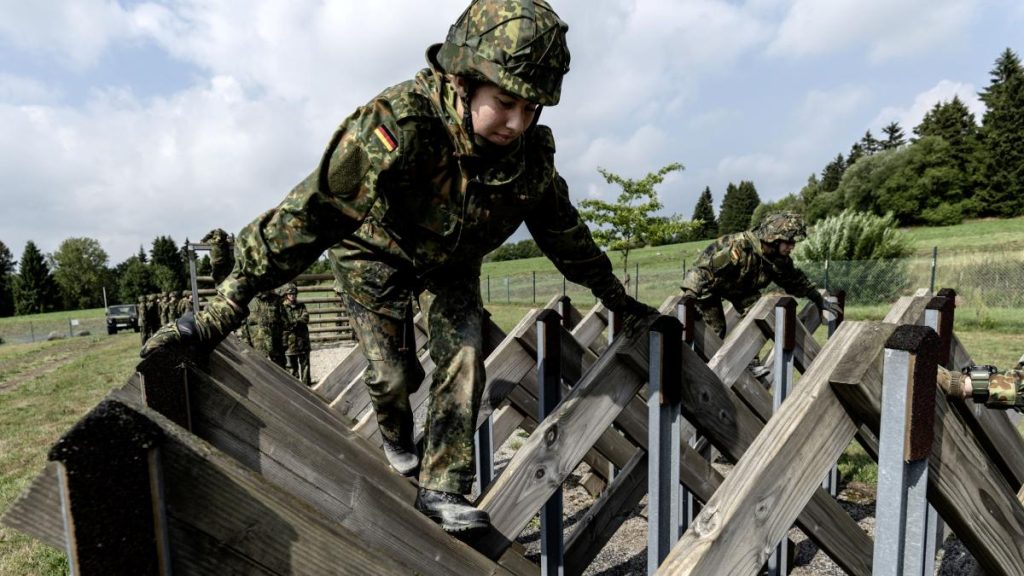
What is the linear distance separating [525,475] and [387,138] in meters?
1.09

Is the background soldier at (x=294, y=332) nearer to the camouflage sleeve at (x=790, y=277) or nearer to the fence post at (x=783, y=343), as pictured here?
the camouflage sleeve at (x=790, y=277)

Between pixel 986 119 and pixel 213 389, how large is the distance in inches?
2400

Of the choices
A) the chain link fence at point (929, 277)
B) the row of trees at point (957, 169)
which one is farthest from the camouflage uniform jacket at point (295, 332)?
the row of trees at point (957, 169)

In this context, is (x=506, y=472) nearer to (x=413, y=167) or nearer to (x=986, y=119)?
(x=413, y=167)

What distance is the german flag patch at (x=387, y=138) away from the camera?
1.60 meters

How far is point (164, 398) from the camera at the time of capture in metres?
1.17

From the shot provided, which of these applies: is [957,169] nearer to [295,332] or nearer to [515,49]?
[295,332]

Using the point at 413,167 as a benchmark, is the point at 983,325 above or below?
below

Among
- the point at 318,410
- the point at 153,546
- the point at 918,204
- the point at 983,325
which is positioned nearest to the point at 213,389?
the point at 153,546

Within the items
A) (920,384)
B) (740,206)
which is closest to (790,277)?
(920,384)

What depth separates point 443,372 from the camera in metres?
1.88

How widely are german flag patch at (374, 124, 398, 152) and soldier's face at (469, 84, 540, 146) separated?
255mm

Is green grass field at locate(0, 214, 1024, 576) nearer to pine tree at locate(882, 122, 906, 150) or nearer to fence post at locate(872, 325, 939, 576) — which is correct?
fence post at locate(872, 325, 939, 576)

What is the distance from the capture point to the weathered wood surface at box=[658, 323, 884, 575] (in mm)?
1080
